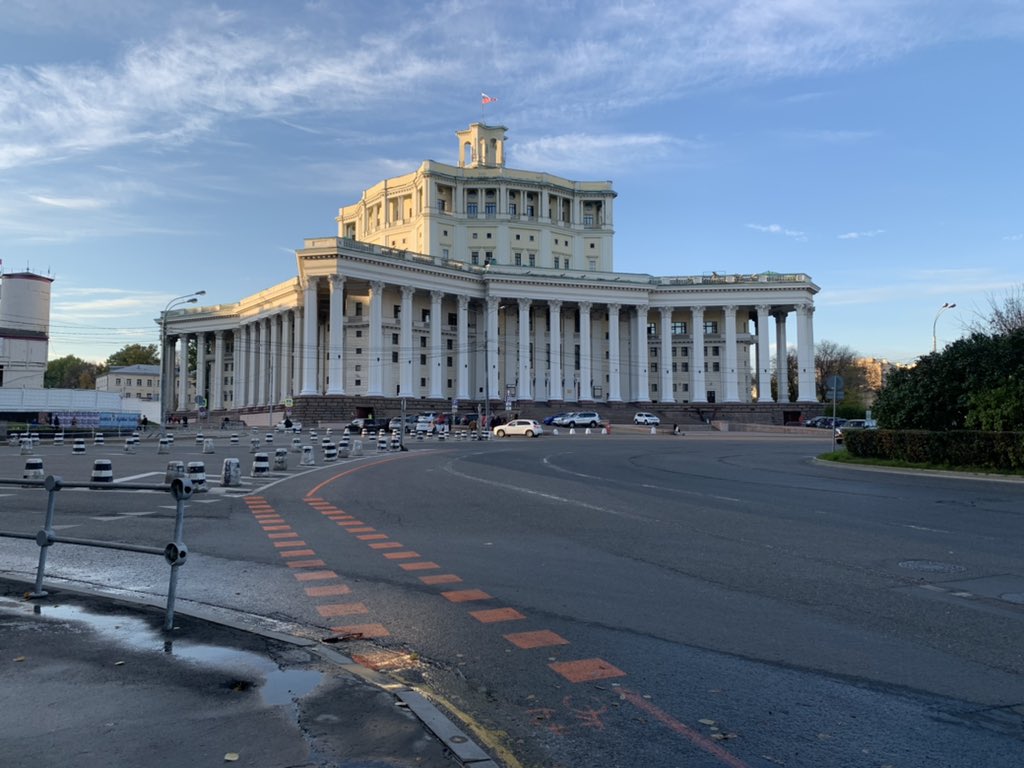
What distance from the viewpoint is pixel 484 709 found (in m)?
4.68

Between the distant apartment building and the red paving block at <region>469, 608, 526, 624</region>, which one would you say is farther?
the distant apartment building

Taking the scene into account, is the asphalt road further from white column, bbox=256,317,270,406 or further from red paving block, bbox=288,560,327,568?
white column, bbox=256,317,270,406

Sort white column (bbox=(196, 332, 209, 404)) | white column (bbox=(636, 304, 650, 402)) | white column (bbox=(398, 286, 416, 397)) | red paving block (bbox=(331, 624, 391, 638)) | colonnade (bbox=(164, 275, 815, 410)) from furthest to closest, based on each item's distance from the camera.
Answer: white column (bbox=(196, 332, 209, 404)), white column (bbox=(636, 304, 650, 402)), colonnade (bbox=(164, 275, 815, 410)), white column (bbox=(398, 286, 416, 397)), red paving block (bbox=(331, 624, 391, 638))

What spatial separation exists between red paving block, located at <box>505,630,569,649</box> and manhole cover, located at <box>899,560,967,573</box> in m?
5.17

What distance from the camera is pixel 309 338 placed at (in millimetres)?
88188

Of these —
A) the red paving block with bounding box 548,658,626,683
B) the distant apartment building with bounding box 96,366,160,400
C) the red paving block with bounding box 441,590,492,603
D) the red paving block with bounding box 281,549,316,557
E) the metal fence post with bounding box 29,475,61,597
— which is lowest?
the red paving block with bounding box 441,590,492,603

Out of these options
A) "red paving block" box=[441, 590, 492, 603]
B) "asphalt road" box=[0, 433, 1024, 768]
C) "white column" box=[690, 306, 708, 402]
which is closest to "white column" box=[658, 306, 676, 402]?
"white column" box=[690, 306, 708, 402]

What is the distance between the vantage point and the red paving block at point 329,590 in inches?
310

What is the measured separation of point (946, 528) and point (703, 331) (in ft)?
318

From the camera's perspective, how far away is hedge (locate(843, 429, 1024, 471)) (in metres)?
23.8

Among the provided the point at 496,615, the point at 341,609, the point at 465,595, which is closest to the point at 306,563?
the point at 341,609

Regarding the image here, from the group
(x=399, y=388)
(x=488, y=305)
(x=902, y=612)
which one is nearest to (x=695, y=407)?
(x=488, y=305)

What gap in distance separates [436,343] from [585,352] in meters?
20.0

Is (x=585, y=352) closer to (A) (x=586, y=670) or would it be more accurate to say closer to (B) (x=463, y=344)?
(B) (x=463, y=344)
